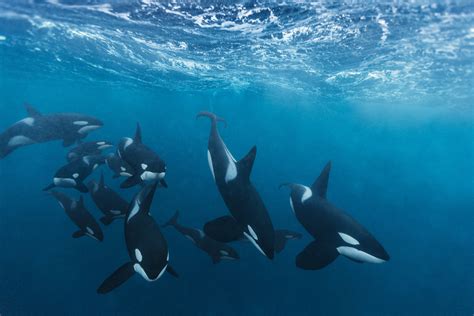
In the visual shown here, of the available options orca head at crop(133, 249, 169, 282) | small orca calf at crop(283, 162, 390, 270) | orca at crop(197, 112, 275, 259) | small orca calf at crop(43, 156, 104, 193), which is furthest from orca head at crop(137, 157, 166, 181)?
small orca calf at crop(283, 162, 390, 270)

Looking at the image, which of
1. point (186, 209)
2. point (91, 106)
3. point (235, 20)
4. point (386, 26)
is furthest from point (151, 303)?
point (91, 106)

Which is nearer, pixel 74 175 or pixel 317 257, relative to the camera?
pixel 317 257

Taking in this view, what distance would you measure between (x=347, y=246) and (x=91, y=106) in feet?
295

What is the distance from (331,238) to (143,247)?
4188mm

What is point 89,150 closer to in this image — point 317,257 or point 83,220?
point 83,220

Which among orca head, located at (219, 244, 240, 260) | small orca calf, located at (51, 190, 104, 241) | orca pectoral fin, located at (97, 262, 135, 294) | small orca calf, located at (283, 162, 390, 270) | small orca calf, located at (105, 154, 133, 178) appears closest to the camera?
orca pectoral fin, located at (97, 262, 135, 294)

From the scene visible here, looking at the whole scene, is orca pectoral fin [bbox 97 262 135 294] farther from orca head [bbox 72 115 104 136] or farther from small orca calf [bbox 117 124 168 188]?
orca head [bbox 72 115 104 136]

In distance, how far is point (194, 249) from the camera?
10.9m

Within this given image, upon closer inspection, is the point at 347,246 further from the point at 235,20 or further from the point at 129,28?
the point at 129,28

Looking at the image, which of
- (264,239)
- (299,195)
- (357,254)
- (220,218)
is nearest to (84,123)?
(220,218)

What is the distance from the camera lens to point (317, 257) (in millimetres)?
6312

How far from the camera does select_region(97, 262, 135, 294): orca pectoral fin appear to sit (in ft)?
17.3

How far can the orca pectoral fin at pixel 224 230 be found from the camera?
5.93 meters

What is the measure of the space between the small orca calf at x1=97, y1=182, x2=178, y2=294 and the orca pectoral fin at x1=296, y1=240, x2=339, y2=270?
3.07 metres
